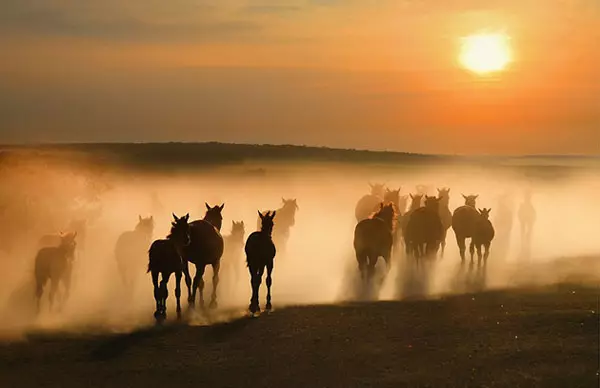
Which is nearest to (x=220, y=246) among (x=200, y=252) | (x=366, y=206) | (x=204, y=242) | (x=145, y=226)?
(x=204, y=242)

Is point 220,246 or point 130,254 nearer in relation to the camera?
point 220,246

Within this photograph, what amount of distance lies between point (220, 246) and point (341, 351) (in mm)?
7359

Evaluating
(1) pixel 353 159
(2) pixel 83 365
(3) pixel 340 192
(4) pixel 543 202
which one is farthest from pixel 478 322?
(1) pixel 353 159

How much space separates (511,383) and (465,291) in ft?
33.1

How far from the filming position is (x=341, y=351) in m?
16.1

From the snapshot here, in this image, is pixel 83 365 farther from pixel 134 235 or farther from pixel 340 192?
pixel 340 192

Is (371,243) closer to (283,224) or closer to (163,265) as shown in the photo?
(163,265)

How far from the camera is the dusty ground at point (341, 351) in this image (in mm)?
14320

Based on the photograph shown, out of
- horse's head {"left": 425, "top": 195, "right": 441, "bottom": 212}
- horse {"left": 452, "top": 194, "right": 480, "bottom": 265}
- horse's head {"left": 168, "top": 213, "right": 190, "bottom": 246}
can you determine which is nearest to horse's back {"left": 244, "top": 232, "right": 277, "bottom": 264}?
horse's head {"left": 168, "top": 213, "right": 190, "bottom": 246}

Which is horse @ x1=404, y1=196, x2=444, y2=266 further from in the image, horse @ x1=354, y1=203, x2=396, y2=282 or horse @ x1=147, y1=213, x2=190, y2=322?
horse @ x1=147, y1=213, x2=190, y2=322

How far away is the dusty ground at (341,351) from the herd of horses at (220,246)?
1.77 m

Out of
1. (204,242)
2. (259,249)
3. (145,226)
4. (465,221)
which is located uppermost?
(465,221)

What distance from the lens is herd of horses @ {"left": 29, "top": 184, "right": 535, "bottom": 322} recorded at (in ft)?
65.9

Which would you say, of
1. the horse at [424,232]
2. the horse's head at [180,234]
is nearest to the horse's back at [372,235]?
the horse at [424,232]
